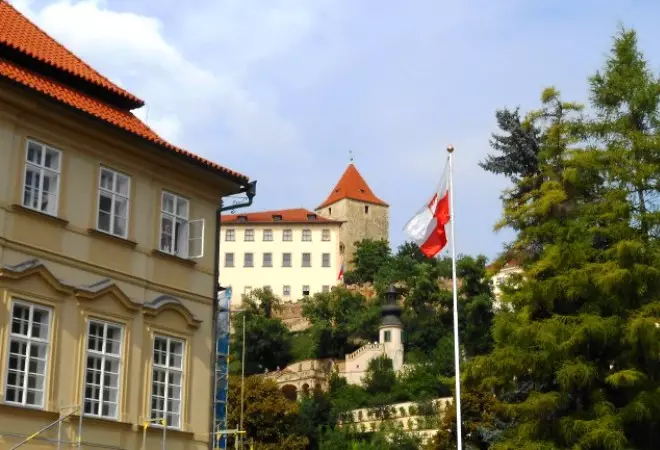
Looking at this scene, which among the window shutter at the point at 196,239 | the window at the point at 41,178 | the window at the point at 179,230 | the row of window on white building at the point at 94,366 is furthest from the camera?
the window shutter at the point at 196,239

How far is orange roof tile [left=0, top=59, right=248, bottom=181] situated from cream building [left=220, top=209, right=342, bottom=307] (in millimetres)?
105819

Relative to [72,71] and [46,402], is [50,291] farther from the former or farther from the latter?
[72,71]

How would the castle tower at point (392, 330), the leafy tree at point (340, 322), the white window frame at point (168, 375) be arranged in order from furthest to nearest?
the leafy tree at point (340, 322) → the castle tower at point (392, 330) → the white window frame at point (168, 375)

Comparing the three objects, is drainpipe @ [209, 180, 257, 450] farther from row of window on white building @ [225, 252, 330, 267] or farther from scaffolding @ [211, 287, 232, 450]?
row of window on white building @ [225, 252, 330, 267]

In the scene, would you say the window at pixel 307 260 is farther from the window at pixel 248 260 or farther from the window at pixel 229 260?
the window at pixel 229 260

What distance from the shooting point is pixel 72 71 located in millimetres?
20312

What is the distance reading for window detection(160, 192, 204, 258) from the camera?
21.4m

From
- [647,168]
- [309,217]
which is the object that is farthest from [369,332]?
[647,168]

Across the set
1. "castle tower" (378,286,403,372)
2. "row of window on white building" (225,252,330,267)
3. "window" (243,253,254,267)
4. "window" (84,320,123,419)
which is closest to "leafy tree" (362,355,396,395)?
"castle tower" (378,286,403,372)

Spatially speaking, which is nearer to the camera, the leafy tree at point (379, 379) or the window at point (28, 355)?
the window at point (28, 355)

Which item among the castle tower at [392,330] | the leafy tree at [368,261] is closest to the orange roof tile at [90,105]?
the castle tower at [392,330]

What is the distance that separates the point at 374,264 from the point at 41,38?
342 feet

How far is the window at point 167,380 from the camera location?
20.5 metres

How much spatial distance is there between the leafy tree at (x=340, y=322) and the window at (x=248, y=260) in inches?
998
